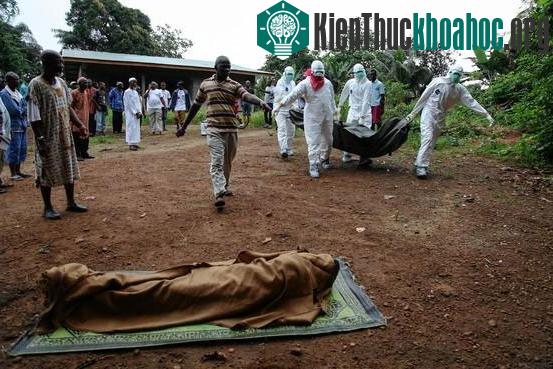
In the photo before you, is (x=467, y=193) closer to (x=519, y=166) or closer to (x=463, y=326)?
(x=519, y=166)

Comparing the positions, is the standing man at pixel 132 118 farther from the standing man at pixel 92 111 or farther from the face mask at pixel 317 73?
the face mask at pixel 317 73

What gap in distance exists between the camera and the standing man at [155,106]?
13328mm

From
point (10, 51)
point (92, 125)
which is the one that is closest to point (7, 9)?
point (10, 51)

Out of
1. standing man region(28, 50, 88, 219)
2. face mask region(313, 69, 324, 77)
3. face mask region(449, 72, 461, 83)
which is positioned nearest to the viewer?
standing man region(28, 50, 88, 219)

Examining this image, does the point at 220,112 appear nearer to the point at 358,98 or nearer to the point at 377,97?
the point at 358,98

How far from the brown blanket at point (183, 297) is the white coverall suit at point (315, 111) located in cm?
424

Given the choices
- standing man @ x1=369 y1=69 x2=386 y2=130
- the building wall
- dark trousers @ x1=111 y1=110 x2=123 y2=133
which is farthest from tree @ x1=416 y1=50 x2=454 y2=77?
dark trousers @ x1=111 y1=110 x2=123 y2=133

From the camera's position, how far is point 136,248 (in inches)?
163

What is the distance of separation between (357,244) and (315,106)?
327 centimetres

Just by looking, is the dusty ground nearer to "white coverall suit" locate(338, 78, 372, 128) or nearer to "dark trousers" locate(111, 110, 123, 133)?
"white coverall suit" locate(338, 78, 372, 128)

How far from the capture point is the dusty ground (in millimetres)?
2619

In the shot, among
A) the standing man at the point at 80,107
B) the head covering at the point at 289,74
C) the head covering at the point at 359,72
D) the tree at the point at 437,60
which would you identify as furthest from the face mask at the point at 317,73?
the tree at the point at 437,60

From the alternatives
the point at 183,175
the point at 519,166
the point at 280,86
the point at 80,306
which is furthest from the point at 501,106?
the point at 80,306

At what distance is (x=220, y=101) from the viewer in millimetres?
5094
